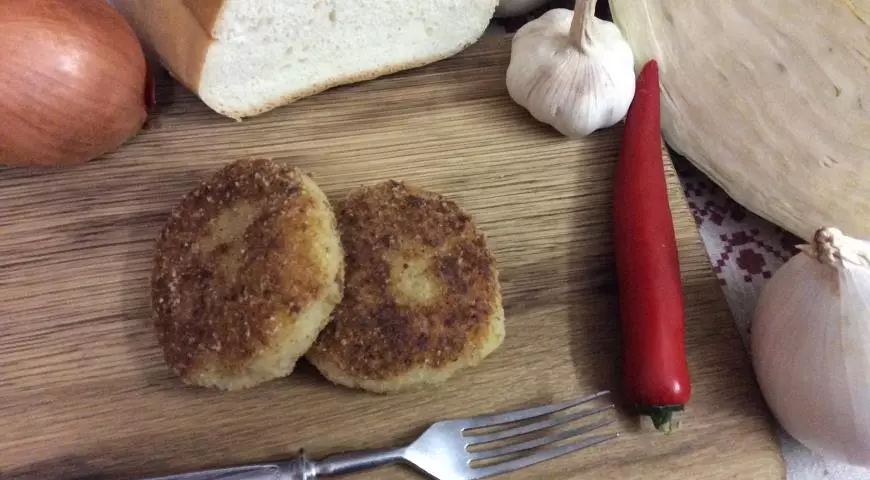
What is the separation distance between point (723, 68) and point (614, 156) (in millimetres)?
396

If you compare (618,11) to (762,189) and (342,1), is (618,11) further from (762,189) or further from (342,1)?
(342,1)

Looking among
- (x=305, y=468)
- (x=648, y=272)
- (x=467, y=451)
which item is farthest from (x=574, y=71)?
(x=305, y=468)

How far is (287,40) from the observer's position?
1.56 m

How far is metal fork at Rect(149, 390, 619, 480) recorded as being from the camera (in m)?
1.13

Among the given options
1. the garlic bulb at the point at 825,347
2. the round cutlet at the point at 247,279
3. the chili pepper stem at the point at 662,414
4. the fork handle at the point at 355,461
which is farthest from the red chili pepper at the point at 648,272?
the round cutlet at the point at 247,279

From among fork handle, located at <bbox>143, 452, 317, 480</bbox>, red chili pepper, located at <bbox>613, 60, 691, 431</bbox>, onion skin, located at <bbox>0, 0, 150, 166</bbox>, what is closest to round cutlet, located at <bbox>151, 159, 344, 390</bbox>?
fork handle, located at <bbox>143, 452, 317, 480</bbox>

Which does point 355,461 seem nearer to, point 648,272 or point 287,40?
point 648,272

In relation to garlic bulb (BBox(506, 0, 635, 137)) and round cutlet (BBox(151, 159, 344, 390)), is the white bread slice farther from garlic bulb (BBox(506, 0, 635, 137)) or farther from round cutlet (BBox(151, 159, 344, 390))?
round cutlet (BBox(151, 159, 344, 390))

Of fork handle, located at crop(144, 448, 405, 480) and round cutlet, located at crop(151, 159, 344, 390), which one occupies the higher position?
round cutlet, located at crop(151, 159, 344, 390)

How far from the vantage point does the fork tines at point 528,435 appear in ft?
3.95

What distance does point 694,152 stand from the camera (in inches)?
66.1

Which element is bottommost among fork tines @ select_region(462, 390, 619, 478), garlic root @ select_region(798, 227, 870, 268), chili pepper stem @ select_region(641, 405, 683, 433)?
fork tines @ select_region(462, 390, 619, 478)

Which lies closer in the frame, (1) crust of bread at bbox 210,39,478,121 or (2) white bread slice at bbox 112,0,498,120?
(2) white bread slice at bbox 112,0,498,120

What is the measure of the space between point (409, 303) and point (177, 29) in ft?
2.76
